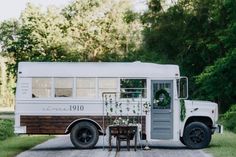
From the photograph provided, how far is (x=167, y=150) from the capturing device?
65.3 feet

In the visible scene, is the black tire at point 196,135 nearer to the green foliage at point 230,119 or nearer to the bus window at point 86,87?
the bus window at point 86,87

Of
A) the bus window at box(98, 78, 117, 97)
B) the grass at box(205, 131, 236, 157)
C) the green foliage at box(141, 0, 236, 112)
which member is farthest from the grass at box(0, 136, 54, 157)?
the green foliage at box(141, 0, 236, 112)

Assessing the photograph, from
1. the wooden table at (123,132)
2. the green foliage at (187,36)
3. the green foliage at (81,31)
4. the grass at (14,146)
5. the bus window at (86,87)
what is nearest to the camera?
the grass at (14,146)

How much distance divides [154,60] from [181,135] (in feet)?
97.8

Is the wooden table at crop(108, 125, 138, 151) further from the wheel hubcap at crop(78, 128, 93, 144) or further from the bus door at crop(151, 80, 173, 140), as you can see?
the wheel hubcap at crop(78, 128, 93, 144)

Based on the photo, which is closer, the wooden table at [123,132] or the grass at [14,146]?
the grass at [14,146]

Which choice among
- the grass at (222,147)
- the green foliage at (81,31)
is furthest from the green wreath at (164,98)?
the green foliage at (81,31)

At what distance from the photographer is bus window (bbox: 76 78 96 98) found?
20641 millimetres

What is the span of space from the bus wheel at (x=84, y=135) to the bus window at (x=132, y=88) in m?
1.47

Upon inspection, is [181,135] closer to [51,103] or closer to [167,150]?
[167,150]

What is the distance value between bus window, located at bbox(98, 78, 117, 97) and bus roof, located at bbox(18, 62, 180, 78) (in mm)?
164

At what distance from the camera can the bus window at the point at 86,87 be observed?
20.6 meters

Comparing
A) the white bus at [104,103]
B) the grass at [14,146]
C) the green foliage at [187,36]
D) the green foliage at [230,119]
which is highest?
the green foliage at [187,36]

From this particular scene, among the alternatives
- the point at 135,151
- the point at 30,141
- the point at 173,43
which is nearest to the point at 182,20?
the point at 173,43
